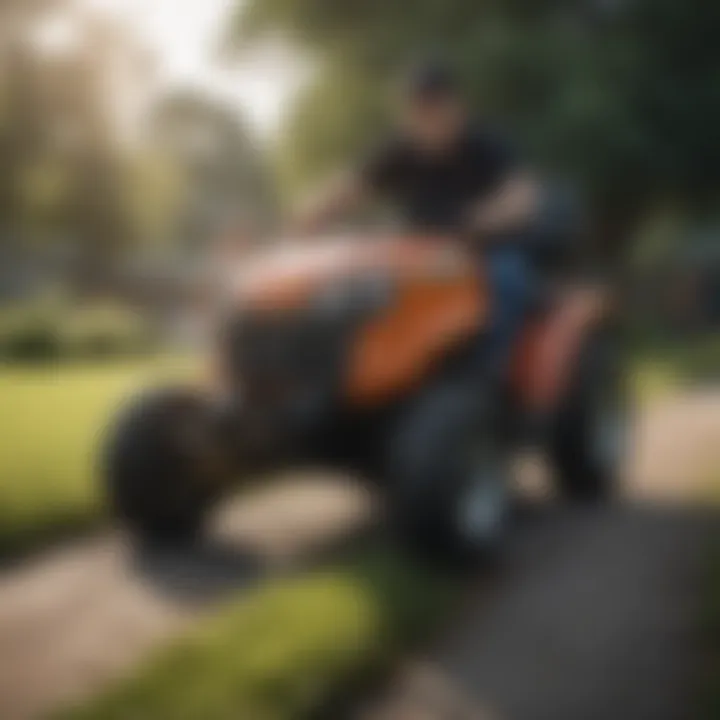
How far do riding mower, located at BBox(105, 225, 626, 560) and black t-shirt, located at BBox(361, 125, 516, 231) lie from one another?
0.03 meters

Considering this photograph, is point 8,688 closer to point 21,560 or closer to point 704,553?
point 21,560

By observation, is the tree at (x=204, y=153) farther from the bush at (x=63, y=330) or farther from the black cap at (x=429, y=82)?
the black cap at (x=429, y=82)

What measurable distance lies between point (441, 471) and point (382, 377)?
11 centimetres

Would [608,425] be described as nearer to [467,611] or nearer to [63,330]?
[467,611]

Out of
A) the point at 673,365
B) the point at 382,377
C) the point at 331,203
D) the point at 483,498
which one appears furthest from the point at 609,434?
the point at 331,203

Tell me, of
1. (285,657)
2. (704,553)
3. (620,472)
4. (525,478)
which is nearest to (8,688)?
(285,657)

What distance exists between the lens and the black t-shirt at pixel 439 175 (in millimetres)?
967

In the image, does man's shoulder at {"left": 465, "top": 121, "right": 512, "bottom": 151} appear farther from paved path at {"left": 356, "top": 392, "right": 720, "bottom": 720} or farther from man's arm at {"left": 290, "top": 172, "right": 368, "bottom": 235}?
paved path at {"left": 356, "top": 392, "right": 720, "bottom": 720}

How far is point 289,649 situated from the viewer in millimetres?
953

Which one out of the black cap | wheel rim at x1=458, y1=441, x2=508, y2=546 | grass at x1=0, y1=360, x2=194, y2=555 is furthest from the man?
grass at x1=0, y1=360, x2=194, y2=555

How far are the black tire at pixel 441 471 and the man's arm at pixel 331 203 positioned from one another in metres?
0.27

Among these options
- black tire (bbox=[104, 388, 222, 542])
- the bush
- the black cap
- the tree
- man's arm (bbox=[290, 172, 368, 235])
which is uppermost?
black tire (bbox=[104, 388, 222, 542])

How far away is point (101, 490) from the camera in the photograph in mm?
1154

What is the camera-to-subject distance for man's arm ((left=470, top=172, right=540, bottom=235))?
1113mm
